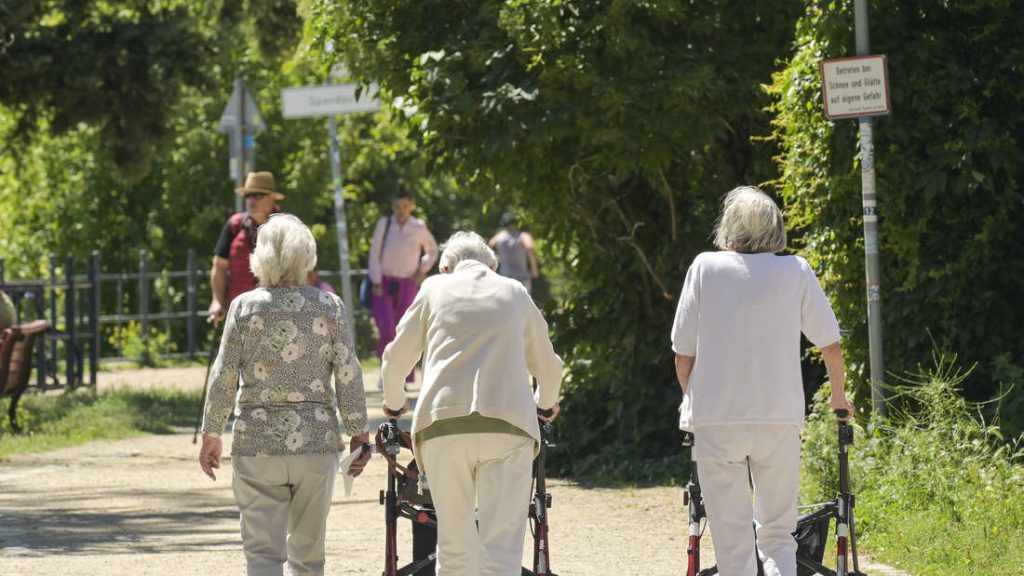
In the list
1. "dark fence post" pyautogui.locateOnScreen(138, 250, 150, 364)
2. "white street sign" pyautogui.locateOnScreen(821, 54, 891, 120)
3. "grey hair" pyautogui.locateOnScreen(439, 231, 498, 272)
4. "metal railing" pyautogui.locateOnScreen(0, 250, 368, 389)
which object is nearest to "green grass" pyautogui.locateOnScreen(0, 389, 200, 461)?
"metal railing" pyautogui.locateOnScreen(0, 250, 368, 389)

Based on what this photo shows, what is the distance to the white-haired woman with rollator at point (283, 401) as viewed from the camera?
634 cm

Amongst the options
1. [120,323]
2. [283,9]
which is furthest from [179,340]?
[283,9]

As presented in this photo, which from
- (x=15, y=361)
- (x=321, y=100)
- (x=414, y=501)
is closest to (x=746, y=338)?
(x=414, y=501)

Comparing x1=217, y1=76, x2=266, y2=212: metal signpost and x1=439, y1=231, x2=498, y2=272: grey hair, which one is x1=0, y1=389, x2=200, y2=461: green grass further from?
x1=439, y1=231, x2=498, y2=272: grey hair

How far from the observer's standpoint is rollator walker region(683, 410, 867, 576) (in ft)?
21.8

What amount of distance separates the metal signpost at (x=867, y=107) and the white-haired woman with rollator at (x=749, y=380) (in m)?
3.22

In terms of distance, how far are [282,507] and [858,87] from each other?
455 cm

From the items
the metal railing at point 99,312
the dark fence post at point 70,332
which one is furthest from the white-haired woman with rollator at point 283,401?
the dark fence post at point 70,332

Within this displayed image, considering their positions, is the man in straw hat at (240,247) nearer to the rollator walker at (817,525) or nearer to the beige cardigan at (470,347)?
the beige cardigan at (470,347)

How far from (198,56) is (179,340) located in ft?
47.5

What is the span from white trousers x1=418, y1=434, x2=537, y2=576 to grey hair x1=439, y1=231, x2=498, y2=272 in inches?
26.6

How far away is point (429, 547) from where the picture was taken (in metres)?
7.23

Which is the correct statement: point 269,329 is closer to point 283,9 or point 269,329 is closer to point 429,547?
point 429,547

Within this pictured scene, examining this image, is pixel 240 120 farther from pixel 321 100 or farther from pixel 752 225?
pixel 752 225
